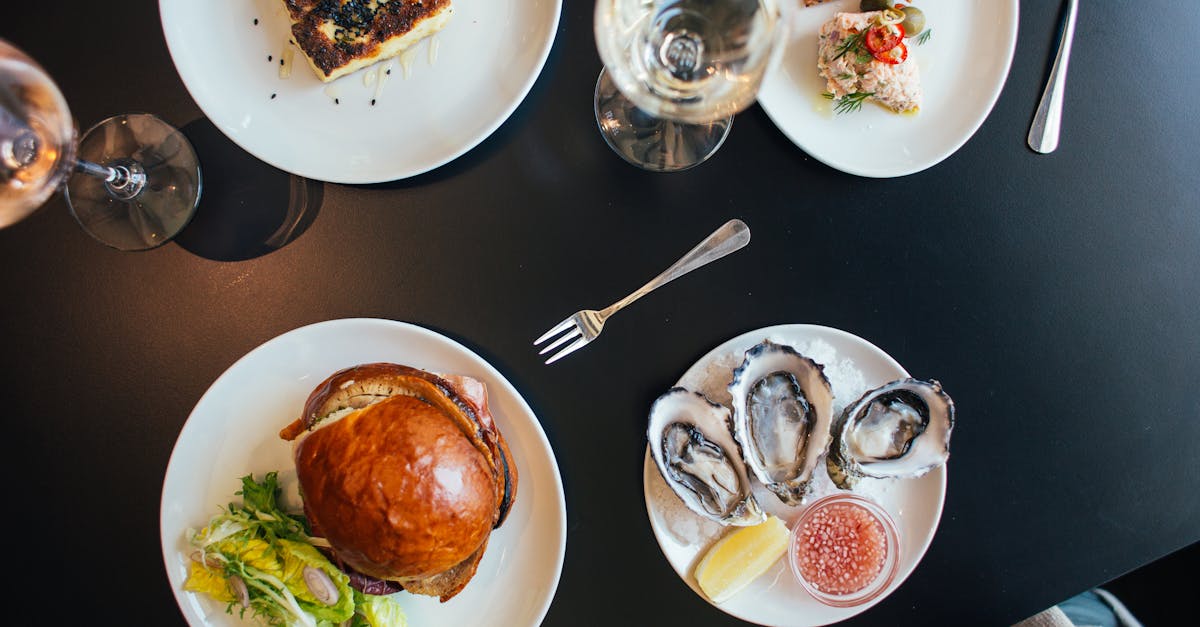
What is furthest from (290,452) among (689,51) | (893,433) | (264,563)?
(893,433)

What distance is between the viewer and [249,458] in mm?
1811

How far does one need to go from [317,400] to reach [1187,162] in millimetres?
2228

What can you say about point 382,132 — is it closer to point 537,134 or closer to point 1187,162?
point 537,134

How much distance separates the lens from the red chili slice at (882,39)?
5.76 ft

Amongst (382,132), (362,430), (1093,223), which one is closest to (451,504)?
(362,430)

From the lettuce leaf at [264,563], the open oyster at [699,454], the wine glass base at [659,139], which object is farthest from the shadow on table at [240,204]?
the open oyster at [699,454]

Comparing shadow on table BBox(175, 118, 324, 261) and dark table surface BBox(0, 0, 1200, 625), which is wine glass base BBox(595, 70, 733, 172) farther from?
shadow on table BBox(175, 118, 324, 261)

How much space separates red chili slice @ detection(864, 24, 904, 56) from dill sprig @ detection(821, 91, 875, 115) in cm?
9

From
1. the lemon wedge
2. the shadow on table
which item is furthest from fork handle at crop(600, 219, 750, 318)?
the shadow on table

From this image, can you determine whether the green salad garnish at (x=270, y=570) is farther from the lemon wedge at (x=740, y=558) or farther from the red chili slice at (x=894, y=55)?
the red chili slice at (x=894, y=55)

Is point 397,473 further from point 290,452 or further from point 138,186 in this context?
point 138,186

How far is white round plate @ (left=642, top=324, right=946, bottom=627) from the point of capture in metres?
1.84

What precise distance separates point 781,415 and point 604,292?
0.53 meters

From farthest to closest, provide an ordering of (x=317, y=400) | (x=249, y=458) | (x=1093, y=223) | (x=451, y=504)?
(x=1093, y=223) < (x=249, y=458) < (x=317, y=400) < (x=451, y=504)
